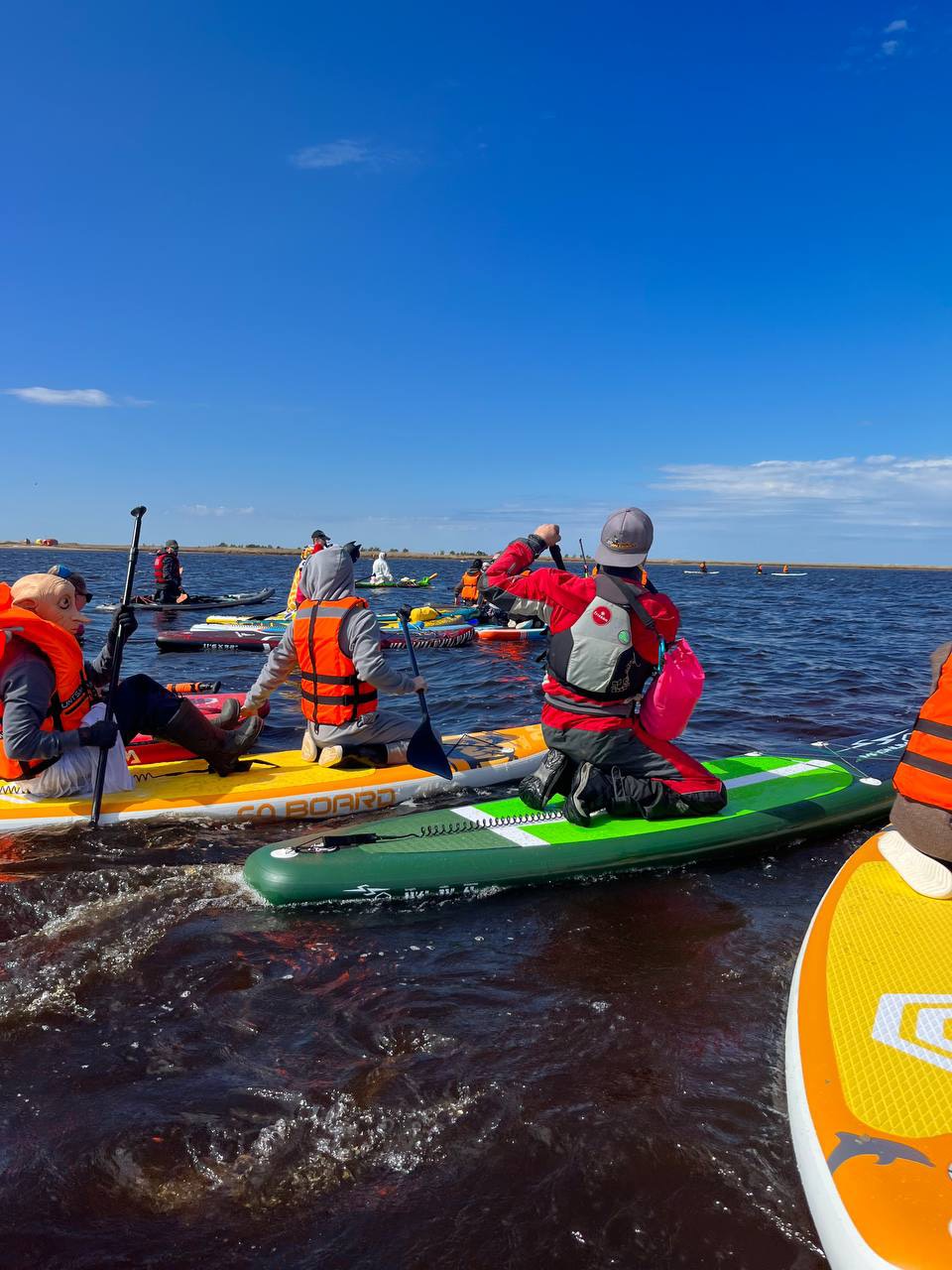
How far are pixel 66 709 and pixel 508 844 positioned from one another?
335cm

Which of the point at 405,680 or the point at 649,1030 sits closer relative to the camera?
the point at 649,1030

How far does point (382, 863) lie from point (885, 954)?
2.71m

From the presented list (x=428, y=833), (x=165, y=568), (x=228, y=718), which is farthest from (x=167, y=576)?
(x=428, y=833)

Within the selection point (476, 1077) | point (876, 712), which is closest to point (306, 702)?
point (476, 1077)

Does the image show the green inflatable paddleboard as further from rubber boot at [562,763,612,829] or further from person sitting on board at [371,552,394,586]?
person sitting on board at [371,552,394,586]

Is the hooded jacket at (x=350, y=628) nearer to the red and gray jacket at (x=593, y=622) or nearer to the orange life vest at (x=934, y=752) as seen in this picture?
the red and gray jacket at (x=593, y=622)

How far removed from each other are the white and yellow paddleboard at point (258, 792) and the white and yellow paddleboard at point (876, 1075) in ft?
11.7

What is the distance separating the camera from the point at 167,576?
21719 millimetres

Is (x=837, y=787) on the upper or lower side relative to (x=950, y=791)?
lower

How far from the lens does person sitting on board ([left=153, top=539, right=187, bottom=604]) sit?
21484 millimetres

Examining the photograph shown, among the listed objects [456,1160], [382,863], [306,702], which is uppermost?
[306,702]

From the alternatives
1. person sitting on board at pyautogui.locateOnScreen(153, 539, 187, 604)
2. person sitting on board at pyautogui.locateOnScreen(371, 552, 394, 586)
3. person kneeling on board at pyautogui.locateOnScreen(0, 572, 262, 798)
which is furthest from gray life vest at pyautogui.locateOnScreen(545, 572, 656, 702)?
person sitting on board at pyautogui.locateOnScreen(371, 552, 394, 586)

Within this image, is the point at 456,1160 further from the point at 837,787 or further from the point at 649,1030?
the point at 837,787

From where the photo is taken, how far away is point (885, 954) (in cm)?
341
